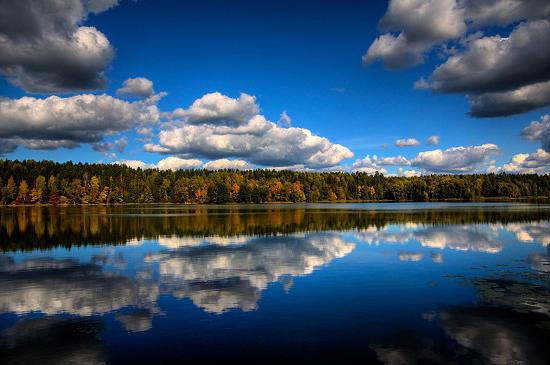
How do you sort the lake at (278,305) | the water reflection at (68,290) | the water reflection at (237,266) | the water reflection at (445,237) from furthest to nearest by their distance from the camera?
1. the water reflection at (445,237)
2. the water reflection at (237,266)
3. the water reflection at (68,290)
4. the lake at (278,305)

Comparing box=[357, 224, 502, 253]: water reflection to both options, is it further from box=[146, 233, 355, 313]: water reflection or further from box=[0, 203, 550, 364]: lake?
box=[146, 233, 355, 313]: water reflection

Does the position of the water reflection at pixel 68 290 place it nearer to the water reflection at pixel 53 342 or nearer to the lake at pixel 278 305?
the lake at pixel 278 305

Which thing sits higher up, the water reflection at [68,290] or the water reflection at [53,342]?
the water reflection at [68,290]

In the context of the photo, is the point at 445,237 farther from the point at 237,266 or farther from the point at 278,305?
the point at 278,305

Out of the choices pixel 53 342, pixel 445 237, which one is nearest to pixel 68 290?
pixel 53 342

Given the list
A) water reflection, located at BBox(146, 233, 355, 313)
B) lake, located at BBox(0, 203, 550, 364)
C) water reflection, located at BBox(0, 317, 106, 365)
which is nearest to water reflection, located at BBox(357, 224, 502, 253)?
lake, located at BBox(0, 203, 550, 364)

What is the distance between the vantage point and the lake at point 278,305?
43.8ft

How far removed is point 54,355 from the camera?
13180 mm

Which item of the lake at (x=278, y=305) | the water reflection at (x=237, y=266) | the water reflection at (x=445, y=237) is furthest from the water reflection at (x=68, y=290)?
the water reflection at (x=445, y=237)

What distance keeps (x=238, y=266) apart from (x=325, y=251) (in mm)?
9721

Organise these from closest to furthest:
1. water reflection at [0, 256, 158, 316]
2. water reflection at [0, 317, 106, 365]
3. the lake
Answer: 1. water reflection at [0, 317, 106, 365]
2. the lake
3. water reflection at [0, 256, 158, 316]

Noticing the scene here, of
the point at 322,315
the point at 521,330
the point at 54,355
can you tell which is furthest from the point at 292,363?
the point at 521,330

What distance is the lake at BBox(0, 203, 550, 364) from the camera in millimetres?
13344

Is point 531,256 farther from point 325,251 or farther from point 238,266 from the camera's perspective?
point 238,266
